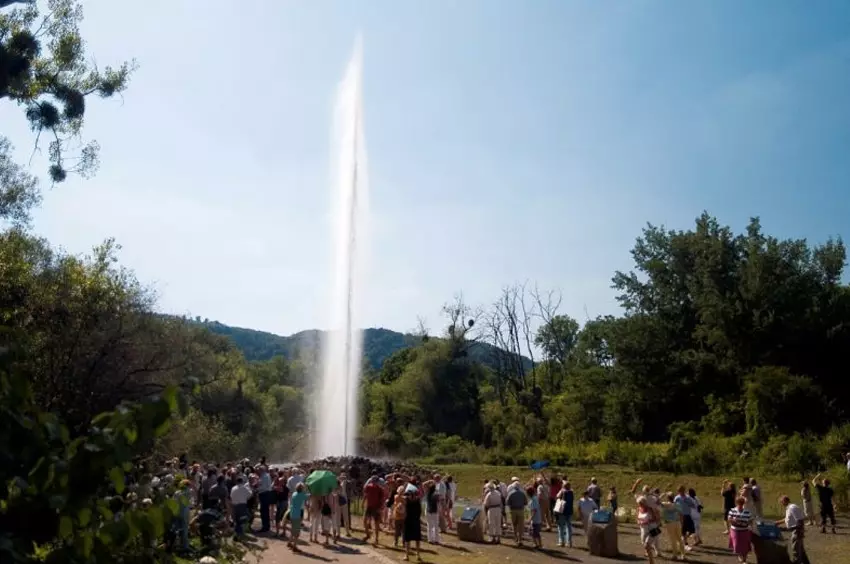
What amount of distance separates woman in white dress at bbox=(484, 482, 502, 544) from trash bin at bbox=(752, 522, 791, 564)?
6465 millimetres

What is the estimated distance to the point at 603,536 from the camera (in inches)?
789

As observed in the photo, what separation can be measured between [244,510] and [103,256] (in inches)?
598

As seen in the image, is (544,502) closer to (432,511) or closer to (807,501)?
(432,511)

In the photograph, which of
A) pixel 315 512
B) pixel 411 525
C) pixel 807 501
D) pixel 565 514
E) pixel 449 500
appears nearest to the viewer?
pixel 411 525

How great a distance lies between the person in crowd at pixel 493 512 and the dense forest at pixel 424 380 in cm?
893

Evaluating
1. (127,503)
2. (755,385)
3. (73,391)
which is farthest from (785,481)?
(127,503)

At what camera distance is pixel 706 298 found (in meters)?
54.5

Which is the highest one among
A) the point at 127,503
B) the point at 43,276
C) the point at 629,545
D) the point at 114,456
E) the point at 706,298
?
the point at 706,298

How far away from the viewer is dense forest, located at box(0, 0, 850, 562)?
10.0 feet

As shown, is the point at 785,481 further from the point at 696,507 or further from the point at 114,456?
the point at 114,456

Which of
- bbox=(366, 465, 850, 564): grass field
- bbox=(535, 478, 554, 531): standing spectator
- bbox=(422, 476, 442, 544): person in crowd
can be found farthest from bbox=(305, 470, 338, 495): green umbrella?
bbox=(535, 478, 554, 531): standing spectator

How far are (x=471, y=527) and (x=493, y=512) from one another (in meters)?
0.73

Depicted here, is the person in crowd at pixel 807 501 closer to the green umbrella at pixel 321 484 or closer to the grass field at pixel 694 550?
the grass field at pixel 694 550

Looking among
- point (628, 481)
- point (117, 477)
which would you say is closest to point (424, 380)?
point (628, 481)
